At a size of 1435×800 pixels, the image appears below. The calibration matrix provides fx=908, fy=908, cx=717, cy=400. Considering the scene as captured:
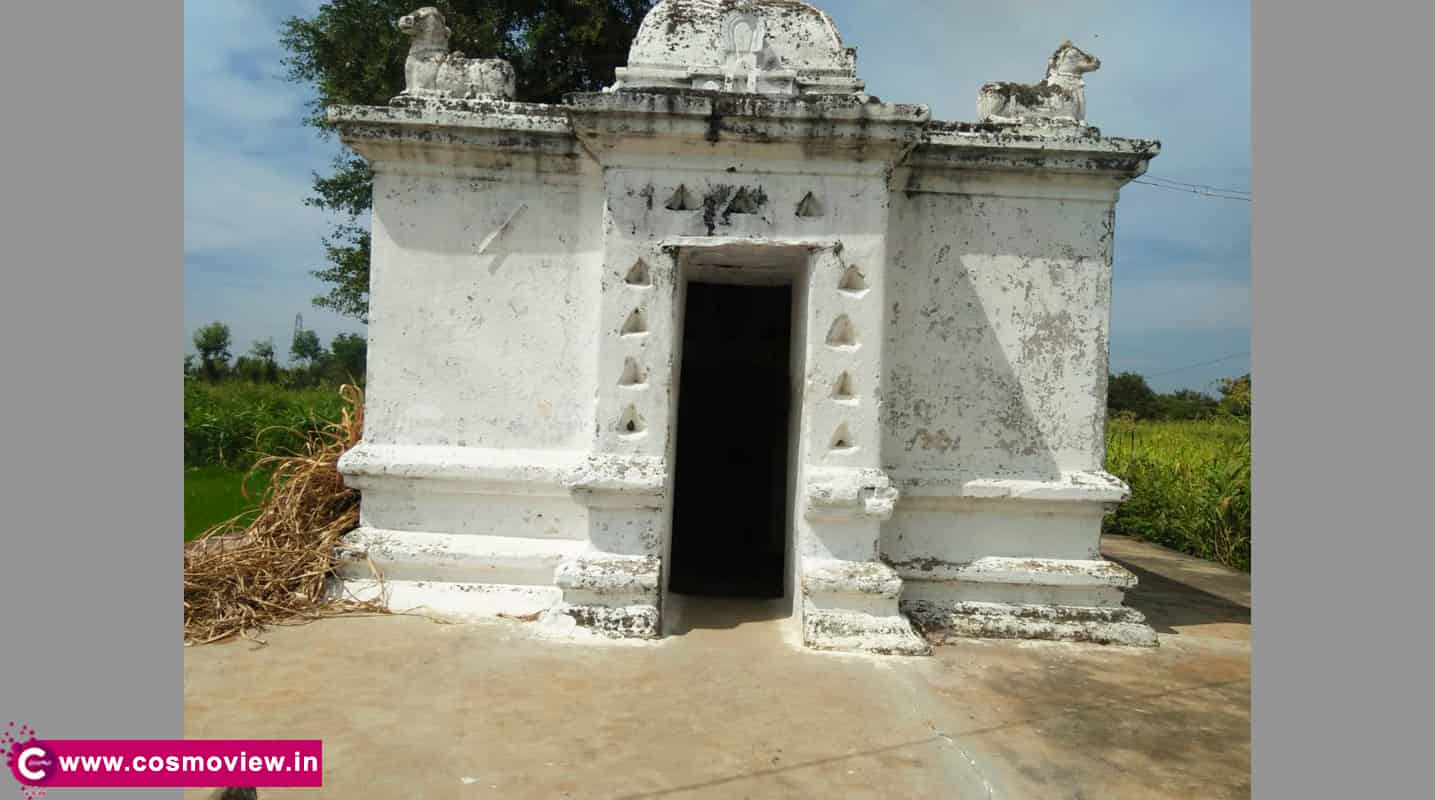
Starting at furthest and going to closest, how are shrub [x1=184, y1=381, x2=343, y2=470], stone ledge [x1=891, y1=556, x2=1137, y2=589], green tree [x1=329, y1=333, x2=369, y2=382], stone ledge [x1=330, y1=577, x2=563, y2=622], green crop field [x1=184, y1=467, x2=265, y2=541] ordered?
green tree [x1=329, y1=333, x2=369, y2=382] → shrub [x1=184, y1=381, x2=343, y2=470] → green crop field [x1=184, y1=467, x2=265, y2=541] → stone ledge [x1=891, y1=556, x2=1137, y2=589] → stone ledge [x1=330, y1=577, x2=563, y2=622]

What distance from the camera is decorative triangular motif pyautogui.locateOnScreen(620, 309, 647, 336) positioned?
5.25 meters

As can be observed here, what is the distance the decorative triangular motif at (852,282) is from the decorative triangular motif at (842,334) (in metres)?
0.16

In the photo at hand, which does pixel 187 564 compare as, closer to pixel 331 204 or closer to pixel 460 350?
pixel 460 350

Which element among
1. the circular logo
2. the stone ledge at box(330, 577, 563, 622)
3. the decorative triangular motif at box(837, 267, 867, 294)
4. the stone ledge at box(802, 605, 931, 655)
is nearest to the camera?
the circular logo

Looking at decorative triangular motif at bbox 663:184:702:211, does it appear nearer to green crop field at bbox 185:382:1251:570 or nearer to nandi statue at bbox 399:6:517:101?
nandi statue at bbox 399:6:517:101

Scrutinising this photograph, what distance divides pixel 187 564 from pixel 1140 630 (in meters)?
5.75

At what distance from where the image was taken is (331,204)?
1526 cm

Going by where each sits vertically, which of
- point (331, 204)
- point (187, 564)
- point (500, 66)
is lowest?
point (187, 564)

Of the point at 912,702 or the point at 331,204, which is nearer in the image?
the point at 912,702

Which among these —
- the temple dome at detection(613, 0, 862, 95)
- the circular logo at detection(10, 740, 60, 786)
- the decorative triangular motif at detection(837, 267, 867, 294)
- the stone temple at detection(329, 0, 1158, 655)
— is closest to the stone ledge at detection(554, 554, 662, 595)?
the stone temple at detection(329, 0, 1158, 655)

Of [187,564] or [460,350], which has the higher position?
[460,350]

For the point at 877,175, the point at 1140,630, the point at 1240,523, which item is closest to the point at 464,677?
the point at 877,175

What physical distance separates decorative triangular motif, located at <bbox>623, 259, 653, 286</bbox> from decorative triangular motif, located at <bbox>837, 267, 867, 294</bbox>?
1.10m

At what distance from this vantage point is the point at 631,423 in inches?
207
